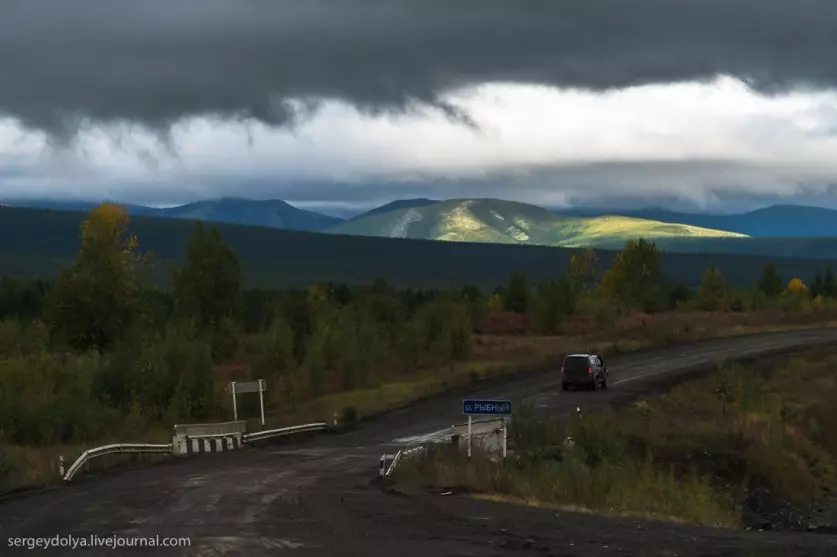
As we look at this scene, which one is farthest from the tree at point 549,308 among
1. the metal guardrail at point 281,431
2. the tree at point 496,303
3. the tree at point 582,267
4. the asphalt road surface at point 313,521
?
the tree at point 582,267

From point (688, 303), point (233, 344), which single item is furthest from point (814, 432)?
point (688, 303)

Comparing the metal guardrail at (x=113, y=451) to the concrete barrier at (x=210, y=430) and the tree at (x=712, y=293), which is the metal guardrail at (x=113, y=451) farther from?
the tree at (x=712, y=293)

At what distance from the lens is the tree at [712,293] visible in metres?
113

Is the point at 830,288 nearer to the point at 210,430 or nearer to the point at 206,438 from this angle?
the point at 210,430

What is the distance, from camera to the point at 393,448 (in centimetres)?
3164

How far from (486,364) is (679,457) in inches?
1062

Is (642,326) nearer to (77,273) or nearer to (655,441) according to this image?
(77,273)

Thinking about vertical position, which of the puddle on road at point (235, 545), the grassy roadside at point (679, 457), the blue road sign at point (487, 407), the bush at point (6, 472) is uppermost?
the blue road sign at point (487, 407)

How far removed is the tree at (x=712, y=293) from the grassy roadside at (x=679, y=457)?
62560 millimetres

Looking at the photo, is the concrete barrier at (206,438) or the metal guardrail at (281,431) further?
the metal guardrail at (281,431)

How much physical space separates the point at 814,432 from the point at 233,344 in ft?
117

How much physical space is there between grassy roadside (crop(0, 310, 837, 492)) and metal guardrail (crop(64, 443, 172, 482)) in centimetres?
24

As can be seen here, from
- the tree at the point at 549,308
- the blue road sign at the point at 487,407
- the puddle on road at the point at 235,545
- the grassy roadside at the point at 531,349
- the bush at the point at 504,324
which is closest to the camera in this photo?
the puddle on road at the point at 235,545

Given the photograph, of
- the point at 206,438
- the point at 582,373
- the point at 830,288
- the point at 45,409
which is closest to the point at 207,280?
the point at 582,373
